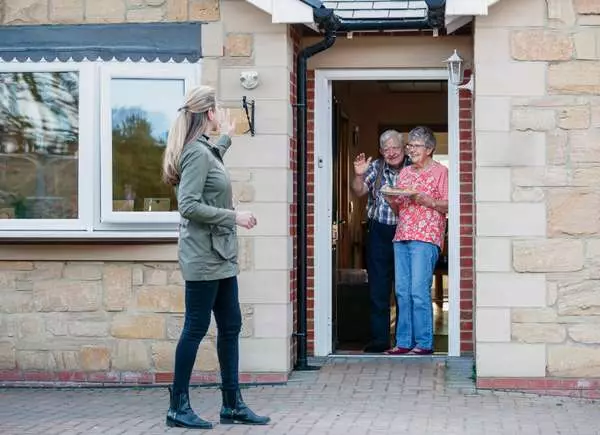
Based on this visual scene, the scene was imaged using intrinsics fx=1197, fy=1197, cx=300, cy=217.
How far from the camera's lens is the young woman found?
6.68m

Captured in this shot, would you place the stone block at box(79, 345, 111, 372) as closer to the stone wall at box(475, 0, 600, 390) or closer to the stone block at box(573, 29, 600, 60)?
the stone wall at box(475, 0, 600, 390)

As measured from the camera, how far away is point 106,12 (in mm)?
8602

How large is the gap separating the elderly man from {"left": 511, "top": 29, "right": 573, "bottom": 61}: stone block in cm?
185

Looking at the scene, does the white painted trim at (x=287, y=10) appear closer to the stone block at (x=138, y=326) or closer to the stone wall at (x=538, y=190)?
the stone wall at (x=538, y=190)

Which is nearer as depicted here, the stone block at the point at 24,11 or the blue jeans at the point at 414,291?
the stone block at the point at 24,11

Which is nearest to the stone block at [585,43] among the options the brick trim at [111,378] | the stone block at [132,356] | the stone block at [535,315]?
the stone block at [535,315]

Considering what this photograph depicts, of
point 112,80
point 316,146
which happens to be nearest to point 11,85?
point 112,80

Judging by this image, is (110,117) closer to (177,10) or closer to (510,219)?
(177,10)

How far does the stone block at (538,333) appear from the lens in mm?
8062

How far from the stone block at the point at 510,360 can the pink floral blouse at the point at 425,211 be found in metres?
1.52

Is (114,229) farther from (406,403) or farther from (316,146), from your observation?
(406,403)

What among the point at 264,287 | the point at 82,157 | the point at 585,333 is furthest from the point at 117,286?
the point at 585,333

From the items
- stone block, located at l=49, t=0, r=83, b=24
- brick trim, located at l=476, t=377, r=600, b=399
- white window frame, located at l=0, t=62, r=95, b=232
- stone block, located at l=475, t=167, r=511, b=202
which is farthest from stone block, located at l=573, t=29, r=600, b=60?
stone block, located at l=49, t=0, r=83, b=24

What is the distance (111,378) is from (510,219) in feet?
9.99
